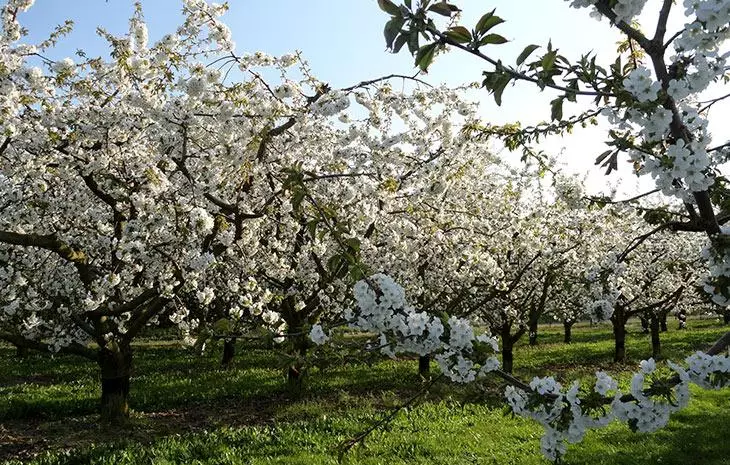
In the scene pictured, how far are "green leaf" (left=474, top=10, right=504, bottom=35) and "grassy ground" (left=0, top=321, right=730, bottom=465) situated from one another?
1.80 meters

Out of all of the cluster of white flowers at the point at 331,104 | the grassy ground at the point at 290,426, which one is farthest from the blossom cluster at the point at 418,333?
the cluster of white flowers at the point at 331,104

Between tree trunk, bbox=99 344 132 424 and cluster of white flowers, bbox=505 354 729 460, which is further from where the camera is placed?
tree trunk, bbox=99 344 132 424

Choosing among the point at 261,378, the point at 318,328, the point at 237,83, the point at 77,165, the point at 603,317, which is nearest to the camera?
the point at 318,328

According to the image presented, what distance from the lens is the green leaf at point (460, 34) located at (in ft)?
7.64

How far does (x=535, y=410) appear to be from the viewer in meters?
2.73

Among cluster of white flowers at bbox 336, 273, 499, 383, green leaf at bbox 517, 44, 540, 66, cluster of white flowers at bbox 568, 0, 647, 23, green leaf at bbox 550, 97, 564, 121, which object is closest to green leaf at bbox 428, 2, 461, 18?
green leaf at bbox 517, 44, 540, 66

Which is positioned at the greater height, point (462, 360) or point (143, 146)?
point (143, 146)

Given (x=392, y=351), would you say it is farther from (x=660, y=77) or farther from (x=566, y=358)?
(x=566, y=358)

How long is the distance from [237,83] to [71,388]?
10.9 meters

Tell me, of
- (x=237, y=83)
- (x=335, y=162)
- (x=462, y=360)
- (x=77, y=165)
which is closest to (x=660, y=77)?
(x=462, y=360)

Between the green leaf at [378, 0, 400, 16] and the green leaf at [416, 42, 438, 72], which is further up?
the green leaf at [378, 0, 400, 16]

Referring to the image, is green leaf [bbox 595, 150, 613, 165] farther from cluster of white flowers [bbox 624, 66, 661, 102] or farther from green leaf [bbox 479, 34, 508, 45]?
green leaf [bbox 479, 34, 508, 45]

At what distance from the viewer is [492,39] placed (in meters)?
2.31

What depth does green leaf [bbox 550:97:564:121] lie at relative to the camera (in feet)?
9.16
